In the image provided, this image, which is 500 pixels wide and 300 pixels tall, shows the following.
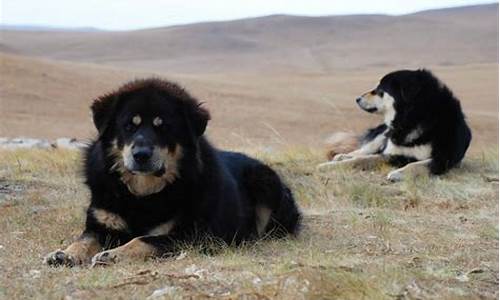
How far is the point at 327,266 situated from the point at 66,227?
2.80 metres

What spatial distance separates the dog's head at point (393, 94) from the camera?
40.2ft

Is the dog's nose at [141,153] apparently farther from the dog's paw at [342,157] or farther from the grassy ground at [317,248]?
the dog's paw at [342,157]

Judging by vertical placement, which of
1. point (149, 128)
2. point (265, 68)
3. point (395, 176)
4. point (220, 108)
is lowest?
point (265, 68)

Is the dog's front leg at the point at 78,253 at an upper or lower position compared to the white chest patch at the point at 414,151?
upper

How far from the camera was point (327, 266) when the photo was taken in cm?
552

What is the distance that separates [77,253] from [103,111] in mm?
987

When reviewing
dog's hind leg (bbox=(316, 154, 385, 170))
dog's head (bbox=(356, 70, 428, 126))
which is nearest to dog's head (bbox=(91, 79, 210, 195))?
dog's hind leg (bbox=(316, 154, 385, 170))

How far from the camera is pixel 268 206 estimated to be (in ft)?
24.6

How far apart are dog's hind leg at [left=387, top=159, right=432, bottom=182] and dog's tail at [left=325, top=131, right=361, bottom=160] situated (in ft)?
5.83

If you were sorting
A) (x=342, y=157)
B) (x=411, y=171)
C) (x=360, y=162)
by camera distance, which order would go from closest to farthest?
(x=411, y=171) → (x=360, y=162) → (x=342, y=157)

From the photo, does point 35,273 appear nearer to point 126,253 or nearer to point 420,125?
point 126,253

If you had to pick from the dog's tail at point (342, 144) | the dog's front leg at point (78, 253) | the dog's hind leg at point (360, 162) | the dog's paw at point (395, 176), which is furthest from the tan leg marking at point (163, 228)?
the dog's tail at point (342, 144)

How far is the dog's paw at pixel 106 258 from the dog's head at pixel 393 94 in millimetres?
6945

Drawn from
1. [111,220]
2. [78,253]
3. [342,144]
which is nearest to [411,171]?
[342,144]
